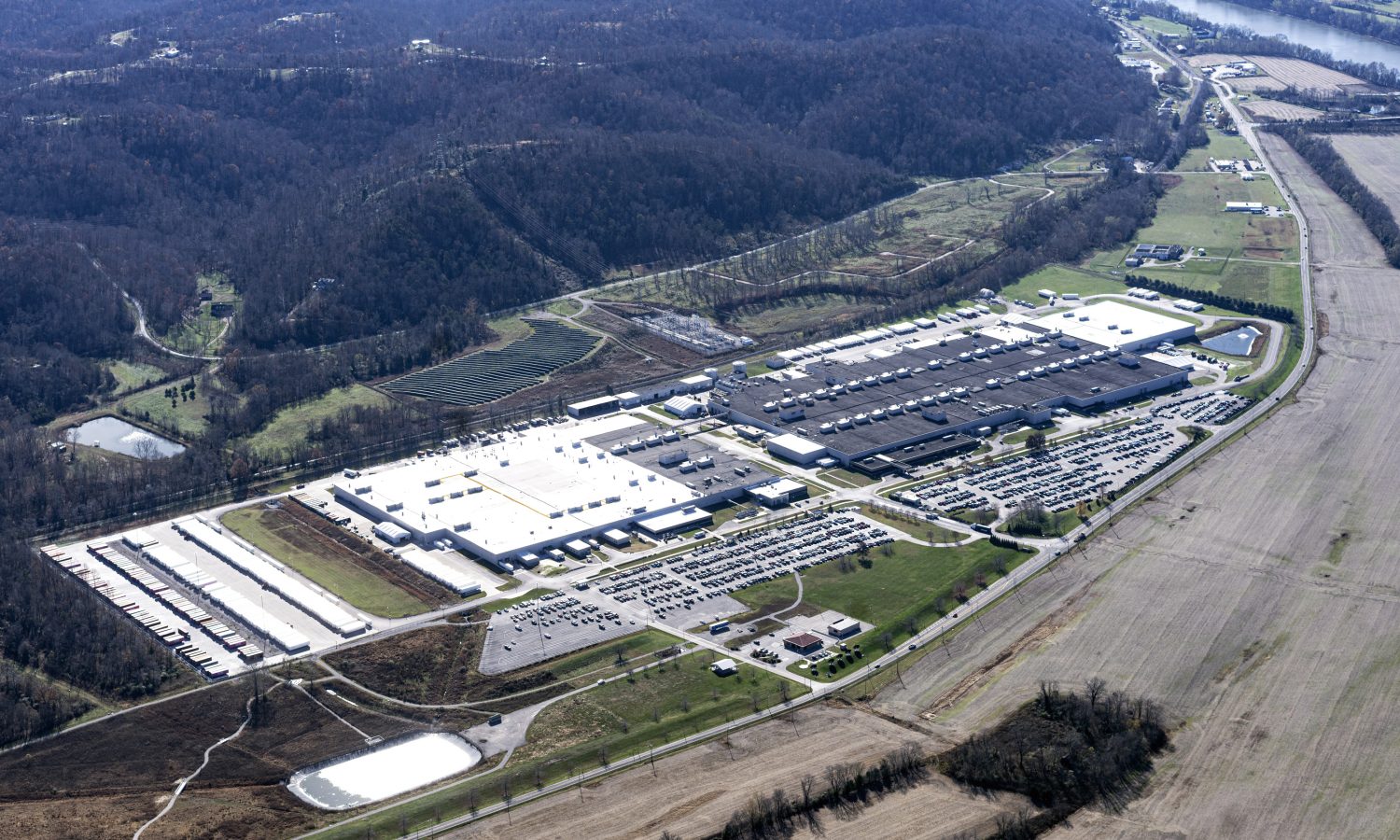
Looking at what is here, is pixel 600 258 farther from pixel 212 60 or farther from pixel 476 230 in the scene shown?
pixel 212 60

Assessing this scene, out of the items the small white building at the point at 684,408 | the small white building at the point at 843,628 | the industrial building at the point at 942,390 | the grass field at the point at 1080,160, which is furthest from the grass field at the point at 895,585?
the grass field at the point at 1080,160

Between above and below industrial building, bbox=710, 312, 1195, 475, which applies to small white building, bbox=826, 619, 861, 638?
below

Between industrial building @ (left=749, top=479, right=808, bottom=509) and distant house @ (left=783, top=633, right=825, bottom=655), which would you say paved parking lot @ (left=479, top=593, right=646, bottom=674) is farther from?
industrial building @ (left=749, top=479, right=808, bottom=509)

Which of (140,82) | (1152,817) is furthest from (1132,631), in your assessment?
(140,82)

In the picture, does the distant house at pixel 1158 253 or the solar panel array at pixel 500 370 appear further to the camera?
the distant house at pixel 1158 253

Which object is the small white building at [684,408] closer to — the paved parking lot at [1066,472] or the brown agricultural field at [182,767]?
the paved parking lot at [1066,472]

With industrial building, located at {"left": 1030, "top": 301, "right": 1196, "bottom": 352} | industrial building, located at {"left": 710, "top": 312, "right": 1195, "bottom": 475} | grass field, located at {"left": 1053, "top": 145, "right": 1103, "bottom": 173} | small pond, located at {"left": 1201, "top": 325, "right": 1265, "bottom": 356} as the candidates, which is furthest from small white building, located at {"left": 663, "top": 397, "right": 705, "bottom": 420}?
grass field, located at {"left": 1053, "top": 145, "right": 1103, "bottom": 173}
